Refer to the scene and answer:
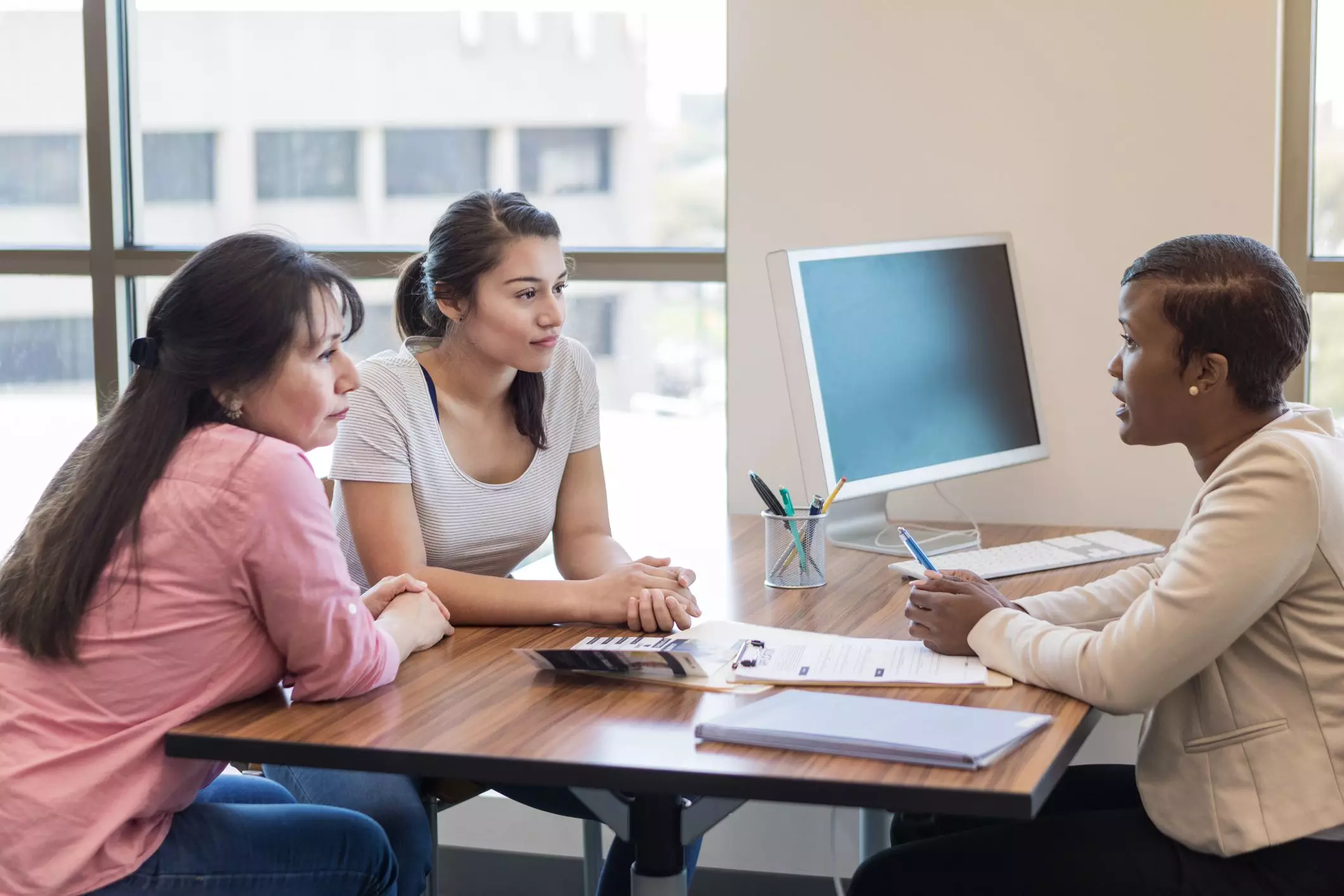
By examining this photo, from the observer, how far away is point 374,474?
1840 millimetres

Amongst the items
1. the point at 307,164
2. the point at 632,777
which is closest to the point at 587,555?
the point at 632,777

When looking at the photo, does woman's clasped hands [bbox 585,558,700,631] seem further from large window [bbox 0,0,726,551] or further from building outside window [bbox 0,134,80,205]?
building outside window [bbox 0,134,80,205]

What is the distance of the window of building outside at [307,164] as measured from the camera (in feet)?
9.77

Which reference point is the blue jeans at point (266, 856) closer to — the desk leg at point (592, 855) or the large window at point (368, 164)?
the desk leg at point (592, 855)

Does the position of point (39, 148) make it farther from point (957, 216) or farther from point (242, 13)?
point (957, 216)

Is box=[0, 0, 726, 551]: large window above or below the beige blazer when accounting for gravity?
above

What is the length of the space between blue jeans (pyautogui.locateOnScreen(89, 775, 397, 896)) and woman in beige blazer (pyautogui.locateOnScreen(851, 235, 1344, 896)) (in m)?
0.54

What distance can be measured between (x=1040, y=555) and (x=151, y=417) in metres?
1.29

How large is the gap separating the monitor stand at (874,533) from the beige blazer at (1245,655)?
0.76 m

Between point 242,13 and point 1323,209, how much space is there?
219 cm

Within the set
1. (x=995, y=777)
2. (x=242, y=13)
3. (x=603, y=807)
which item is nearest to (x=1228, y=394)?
(x=995, y=777)

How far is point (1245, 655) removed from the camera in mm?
1423

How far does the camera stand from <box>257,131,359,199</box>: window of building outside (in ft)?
9.77

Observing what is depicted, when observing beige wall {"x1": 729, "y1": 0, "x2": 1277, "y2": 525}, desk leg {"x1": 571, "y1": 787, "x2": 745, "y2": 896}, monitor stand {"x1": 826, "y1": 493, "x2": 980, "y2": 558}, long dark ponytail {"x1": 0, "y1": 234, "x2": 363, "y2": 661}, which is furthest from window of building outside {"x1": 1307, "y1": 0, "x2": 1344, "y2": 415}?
long dark ponytail {"x1": 0, "y1": 234, "x2": 363, "y2": 661}
